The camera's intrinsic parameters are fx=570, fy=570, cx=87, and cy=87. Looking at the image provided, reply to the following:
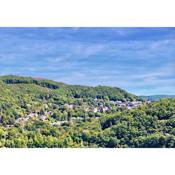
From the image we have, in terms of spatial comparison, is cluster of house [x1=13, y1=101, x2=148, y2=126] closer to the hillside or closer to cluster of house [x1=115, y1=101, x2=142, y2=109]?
cluster of house [x1=115, y1=101, x2=142, y2=109]

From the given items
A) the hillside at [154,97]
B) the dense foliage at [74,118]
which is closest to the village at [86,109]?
the dense foliage at [74,118]

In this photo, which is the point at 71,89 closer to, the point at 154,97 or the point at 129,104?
the point at 129,104

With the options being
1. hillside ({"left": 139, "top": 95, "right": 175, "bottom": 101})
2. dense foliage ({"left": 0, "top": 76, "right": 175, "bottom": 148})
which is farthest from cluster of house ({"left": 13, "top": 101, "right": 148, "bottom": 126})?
hillside ({"left": 139, "top": 95, "right": 175, "bottom": 101})

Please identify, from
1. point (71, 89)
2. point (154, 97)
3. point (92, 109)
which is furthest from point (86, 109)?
point (154, 97)
